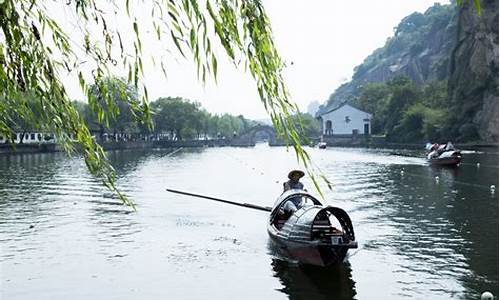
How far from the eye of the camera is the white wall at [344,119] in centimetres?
17988

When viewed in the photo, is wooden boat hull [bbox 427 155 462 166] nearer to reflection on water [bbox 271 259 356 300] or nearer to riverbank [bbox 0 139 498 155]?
riverbank [bbox 0 139 498 155]

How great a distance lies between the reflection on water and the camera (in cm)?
1662

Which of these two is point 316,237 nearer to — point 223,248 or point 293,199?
point 293,199

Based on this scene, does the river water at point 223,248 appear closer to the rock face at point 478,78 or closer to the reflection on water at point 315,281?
the reflection on water at point 315,281

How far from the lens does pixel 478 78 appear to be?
107m

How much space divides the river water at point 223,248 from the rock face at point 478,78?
64575 millimetres

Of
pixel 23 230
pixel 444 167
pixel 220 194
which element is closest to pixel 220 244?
pixel 23 230

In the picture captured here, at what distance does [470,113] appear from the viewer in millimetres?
108750

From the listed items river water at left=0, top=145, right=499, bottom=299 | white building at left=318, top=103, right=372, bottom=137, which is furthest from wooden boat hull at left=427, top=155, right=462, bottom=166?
white building at left=318, top=103, right=372, bottom=137

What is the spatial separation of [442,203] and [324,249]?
19.7 meters

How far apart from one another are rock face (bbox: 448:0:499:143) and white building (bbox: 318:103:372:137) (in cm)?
6173

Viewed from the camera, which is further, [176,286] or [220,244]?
[220,244]

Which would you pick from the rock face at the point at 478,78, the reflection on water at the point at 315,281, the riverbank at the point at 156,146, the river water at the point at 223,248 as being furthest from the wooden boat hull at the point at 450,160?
the reflection on water at the point at 315,281

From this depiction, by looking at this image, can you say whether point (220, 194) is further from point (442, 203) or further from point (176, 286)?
point (176, 286)
